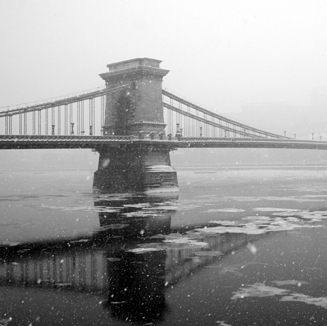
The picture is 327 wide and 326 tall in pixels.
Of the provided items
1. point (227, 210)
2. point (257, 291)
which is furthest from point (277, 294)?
point (227, 210)

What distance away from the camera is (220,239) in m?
17.4

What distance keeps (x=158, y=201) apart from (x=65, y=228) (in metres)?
12.9

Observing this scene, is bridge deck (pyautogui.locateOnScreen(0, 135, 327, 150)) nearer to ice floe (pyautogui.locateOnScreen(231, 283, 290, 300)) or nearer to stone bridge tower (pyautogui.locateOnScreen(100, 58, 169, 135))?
stone bridge tower (pyautogui.locateOnScreen(100, 58, 169, 135))

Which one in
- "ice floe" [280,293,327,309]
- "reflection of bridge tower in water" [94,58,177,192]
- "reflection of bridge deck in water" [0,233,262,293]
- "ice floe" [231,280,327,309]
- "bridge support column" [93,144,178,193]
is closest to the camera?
"ice floe" [280,293,327,309]

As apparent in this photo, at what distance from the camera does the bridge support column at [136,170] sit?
41.2m

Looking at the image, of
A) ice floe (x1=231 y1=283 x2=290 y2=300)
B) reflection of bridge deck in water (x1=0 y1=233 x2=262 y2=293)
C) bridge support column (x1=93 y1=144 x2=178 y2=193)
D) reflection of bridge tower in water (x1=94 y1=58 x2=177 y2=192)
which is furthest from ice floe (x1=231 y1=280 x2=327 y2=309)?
reflection of bridge tower in water (x1=94 y1=58 x2=177 y2=192)

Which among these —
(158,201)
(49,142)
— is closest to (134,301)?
(158,201)

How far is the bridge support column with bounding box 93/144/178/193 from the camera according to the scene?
41250 mm

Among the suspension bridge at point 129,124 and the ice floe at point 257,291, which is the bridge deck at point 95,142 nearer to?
the suspension bridge at point 129,124

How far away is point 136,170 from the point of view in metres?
41.7

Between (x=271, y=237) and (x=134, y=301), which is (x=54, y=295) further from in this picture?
(x=271, y=237)

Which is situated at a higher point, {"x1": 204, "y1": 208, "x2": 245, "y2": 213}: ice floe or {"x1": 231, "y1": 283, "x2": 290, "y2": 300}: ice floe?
{"x1": 204, "y1": 208, "x2": 245, "y2": 213}: ice floe

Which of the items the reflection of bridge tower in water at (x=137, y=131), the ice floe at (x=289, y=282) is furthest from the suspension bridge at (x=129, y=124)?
the ice floe at (x=289, y=282)

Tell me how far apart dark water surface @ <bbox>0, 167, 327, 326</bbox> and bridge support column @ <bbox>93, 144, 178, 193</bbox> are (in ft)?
56.1
